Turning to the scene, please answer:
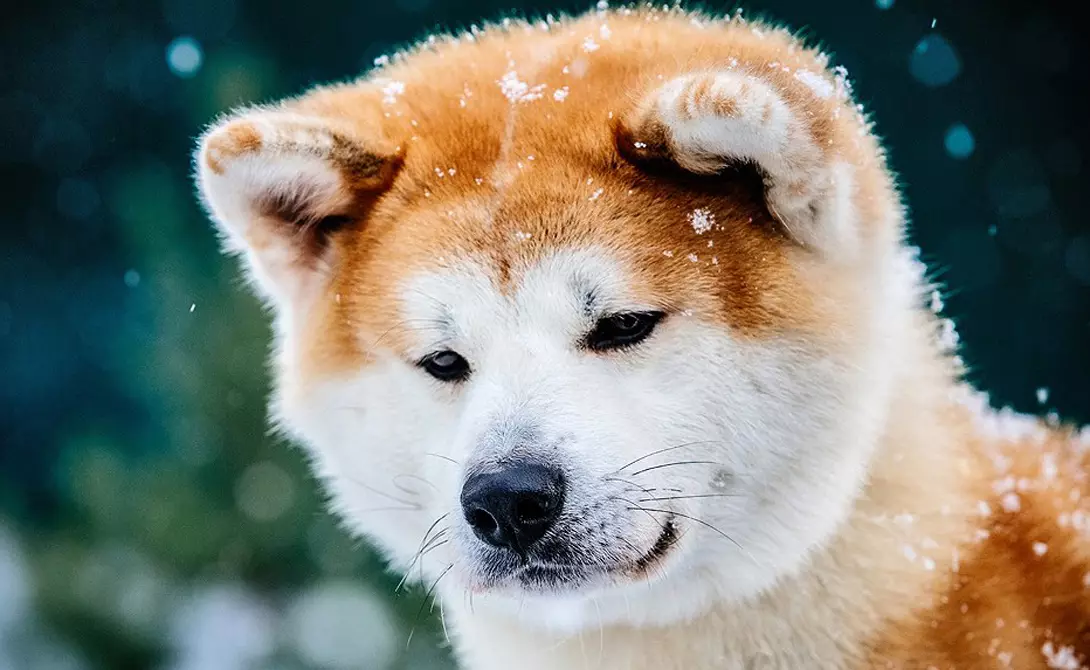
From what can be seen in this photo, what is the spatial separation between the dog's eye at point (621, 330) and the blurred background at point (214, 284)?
273 centimetres

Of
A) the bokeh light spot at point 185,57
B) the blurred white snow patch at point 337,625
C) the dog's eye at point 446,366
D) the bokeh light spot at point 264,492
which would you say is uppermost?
the dog's eye at point 446,366

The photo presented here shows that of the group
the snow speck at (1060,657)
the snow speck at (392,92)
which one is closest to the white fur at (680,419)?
the snow speck at (1060,657)

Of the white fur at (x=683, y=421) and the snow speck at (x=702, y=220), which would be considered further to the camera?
the snow speck at (x=702, y=220)

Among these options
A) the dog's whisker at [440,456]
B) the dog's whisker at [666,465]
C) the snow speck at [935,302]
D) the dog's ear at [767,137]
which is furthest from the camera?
the snow speck at [935,302]

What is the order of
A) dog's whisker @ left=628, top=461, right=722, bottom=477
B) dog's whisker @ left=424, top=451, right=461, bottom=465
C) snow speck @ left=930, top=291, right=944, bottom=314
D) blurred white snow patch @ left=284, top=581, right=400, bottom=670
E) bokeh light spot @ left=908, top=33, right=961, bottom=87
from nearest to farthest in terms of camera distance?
dog's whisker @ left=628, top=461, right=722, bottom=477 → dog's whisker @ left=424, top=451, right=461, bottom=465 → snow speck @ left=930, top=291, right=944, bottom=314 → blurred white snow patch @ left=284, top=581, right=400, bottom=670 → bokeh light spot @ left=908, top=33, right=961, bottom=87

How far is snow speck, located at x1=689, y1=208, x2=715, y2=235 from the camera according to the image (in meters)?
2.22

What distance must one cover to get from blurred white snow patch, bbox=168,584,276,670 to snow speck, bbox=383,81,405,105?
265cm

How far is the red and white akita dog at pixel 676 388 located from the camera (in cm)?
208

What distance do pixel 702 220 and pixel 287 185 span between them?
0.89 m

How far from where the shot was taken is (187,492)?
458 centimetres

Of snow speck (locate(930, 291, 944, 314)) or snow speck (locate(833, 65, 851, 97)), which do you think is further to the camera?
snow speck (locate(930, 291, 944, 314))

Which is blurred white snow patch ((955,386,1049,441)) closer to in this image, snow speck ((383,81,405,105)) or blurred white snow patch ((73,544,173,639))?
snow speck ((383,81,405,105))

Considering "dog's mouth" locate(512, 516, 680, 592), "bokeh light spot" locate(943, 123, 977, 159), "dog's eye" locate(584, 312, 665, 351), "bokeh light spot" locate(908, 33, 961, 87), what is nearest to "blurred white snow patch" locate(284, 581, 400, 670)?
"dog's mouth" locate(512, 516, 680, 592)

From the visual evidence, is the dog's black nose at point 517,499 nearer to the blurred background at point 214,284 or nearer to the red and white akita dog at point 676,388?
the red and white akita dog at point 676,388
